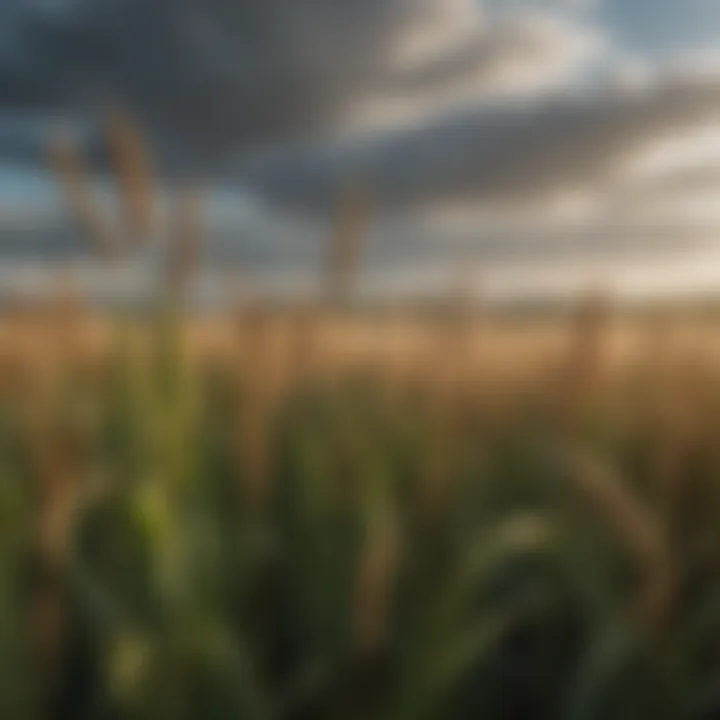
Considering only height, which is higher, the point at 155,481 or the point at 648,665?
the point at 155,481

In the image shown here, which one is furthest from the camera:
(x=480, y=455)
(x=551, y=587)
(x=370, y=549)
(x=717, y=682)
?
(x=480, y=455)

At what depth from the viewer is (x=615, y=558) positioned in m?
1.28

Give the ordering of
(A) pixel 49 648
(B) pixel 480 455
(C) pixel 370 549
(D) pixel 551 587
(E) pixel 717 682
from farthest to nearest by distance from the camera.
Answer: (B) pixel 480 455
(D) pixel 551 587
(E) pixel 717 682
(A) pixel 49 648
(C) pixel 370 549

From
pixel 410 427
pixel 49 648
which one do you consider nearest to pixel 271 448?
pixel 410 427

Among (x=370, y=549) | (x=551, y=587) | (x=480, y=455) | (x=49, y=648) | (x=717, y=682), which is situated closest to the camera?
(x=370, y=549)

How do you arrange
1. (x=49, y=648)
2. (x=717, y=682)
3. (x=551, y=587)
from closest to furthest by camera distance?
(x=49, y=648), (x=717, y=682), (x=551, y=587)

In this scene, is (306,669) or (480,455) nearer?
(306,669)

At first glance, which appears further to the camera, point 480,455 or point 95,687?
point 480,455

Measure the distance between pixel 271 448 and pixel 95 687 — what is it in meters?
0.34

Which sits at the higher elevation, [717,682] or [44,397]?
[44,397]

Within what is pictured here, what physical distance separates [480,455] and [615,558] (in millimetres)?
205

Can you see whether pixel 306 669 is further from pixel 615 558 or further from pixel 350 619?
pixel 615 558

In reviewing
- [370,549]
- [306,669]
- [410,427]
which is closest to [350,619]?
[306,669]

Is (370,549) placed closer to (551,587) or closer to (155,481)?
(155,481)
